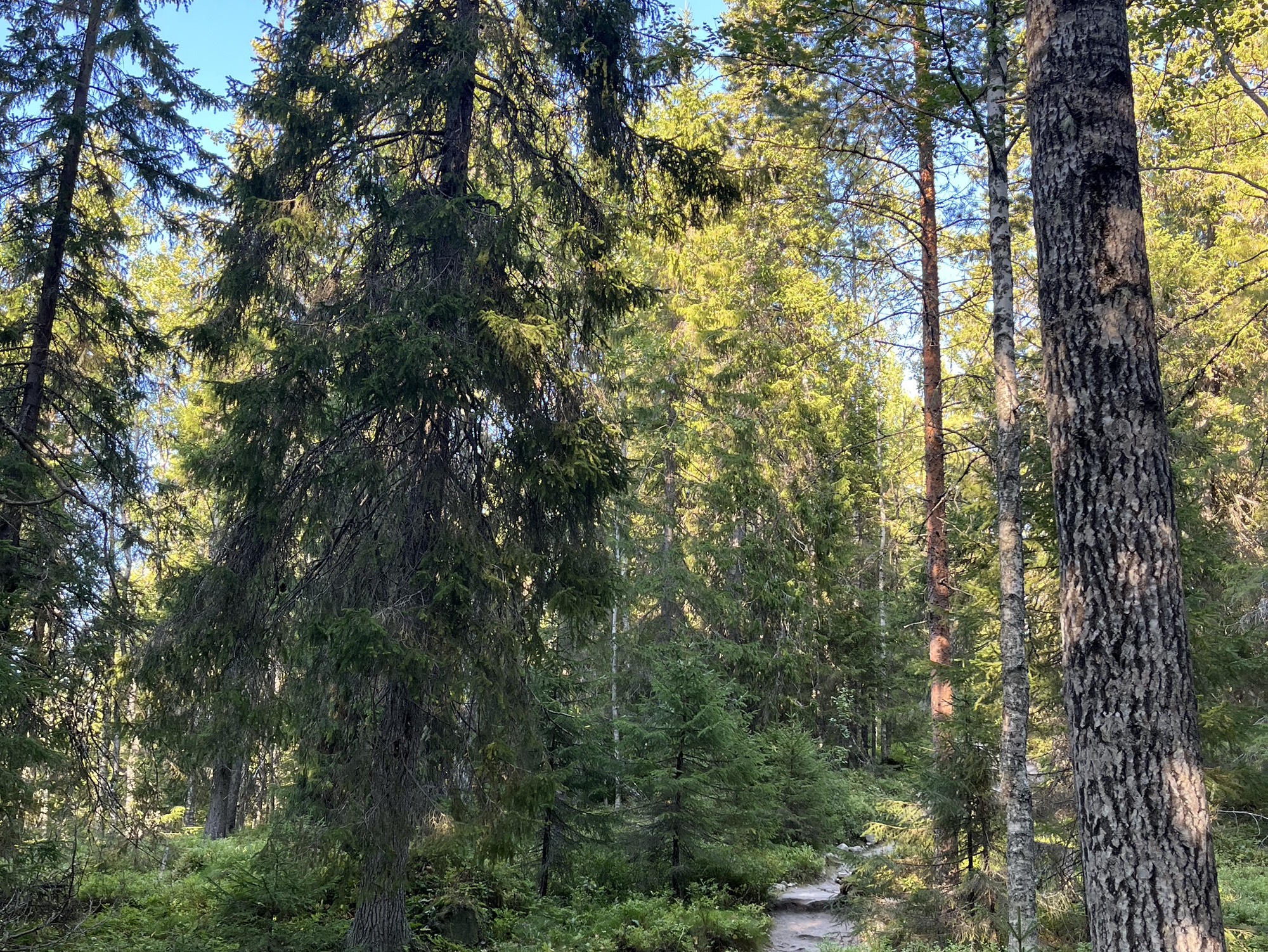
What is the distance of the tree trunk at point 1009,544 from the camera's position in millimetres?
6301

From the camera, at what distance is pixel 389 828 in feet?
21.2

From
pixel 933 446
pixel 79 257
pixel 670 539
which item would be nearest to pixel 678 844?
pixel 933 446

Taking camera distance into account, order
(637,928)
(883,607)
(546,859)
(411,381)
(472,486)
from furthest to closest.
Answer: (883,607), (546,859), (637,928), (472,486), (411,381)

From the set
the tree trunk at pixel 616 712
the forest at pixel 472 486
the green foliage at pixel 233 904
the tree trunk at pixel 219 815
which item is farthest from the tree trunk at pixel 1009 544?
the tree trunk at pixel 219 815

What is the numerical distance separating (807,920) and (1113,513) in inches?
377

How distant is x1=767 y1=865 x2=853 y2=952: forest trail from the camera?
9367 millimetres

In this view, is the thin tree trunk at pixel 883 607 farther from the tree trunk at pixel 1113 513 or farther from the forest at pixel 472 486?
the tree trunk at pixel 1113 513

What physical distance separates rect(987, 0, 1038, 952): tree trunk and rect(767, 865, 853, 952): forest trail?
287 cm

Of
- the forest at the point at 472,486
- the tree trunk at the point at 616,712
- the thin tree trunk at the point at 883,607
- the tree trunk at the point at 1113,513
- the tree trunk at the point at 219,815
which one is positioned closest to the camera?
the tree trunk at the point at 1113,513

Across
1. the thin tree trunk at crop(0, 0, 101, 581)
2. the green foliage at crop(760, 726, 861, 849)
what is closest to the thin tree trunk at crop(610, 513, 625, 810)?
the green foliage at crop(760, 726, 861, 849)

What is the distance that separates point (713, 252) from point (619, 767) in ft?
37.1

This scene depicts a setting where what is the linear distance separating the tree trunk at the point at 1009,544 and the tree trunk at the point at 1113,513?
8.57ft

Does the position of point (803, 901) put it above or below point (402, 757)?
below

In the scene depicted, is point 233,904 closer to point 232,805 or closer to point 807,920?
point 807,920
